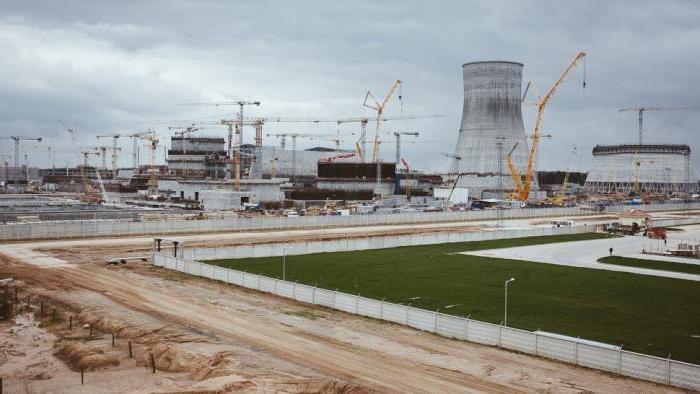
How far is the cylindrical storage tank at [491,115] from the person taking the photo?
126 meters

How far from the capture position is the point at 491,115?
128 metres

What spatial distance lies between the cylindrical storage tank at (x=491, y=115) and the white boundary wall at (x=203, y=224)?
27.9 meters

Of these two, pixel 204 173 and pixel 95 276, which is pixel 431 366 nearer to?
pixel 95 276

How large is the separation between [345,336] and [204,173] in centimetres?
16896

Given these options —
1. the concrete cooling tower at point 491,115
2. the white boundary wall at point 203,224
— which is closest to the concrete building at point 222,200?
the white boundary wall at point 203,224

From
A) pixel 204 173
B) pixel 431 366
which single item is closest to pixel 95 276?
pixel 431 366

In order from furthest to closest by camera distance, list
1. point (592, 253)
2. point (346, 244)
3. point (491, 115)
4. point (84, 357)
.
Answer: point (491, 115) → point (592, 253) → point (346, 244) → point (84, 357)

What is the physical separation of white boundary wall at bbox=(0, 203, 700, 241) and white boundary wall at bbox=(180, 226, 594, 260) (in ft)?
46.4

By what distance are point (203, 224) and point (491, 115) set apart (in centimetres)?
7396

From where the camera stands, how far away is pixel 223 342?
86.8ft

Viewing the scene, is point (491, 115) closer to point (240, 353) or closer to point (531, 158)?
point (531, 158)

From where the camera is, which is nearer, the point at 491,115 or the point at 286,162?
the point at 491,115

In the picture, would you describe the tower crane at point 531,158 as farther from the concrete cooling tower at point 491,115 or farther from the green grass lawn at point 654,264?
the green grass lawn at point 654,264

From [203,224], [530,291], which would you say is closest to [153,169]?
[203,224]
